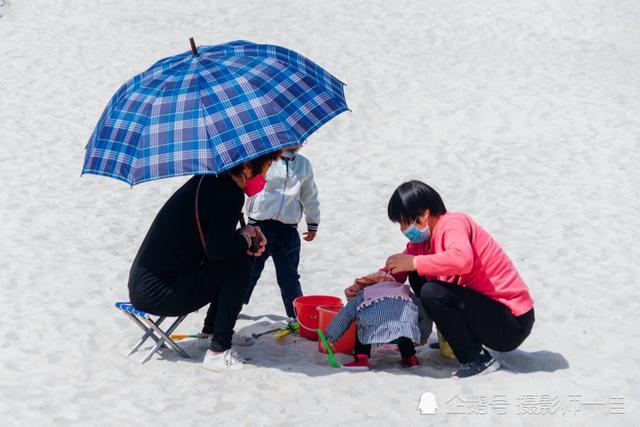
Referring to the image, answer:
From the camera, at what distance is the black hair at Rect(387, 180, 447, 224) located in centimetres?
430

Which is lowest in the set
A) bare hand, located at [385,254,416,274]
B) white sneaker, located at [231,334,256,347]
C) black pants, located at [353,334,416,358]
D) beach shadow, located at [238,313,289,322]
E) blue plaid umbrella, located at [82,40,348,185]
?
beach shadow, located at [238,313,289,322]

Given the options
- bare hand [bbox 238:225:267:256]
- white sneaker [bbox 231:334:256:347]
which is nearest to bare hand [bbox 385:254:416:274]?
bare hand [bbox 238:225:267:256]

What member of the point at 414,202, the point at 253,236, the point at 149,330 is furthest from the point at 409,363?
the point at 149,330

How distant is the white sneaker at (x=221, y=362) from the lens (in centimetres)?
454

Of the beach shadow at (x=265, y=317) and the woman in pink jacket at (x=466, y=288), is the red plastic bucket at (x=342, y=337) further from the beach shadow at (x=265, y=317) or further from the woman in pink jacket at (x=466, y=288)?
the beach shadow at (x=265, y=317)

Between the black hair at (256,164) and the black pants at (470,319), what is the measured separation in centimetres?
115

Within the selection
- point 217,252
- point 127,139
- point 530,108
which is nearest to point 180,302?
point 217,252

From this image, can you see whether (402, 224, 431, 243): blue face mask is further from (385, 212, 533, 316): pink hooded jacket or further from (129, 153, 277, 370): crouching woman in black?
A: (129, 153, 277, 370): crouching woman in black

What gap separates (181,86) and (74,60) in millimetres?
9664

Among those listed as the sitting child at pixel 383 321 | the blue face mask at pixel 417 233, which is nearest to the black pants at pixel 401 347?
the sitting child at pixel 383 321

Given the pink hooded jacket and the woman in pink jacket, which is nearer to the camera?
the pink hooded jacket

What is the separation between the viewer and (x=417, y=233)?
4395mm

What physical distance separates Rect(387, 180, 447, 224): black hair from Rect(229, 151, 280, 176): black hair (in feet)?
2.42

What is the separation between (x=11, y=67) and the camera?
1279cm
